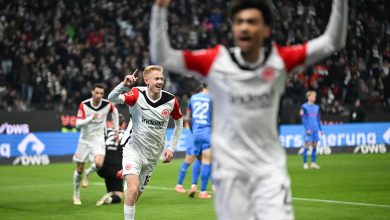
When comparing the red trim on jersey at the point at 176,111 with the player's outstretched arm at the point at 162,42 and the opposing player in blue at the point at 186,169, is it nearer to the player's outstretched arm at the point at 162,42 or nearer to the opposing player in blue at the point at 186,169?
the opposing player in blue at the point at 186,169

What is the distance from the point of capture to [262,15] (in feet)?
18.7

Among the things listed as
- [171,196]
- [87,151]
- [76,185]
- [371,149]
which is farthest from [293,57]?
[371,149]

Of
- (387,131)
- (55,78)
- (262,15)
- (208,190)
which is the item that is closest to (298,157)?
(387,131)

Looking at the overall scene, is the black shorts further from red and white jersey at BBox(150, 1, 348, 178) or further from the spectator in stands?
the spectator in stands

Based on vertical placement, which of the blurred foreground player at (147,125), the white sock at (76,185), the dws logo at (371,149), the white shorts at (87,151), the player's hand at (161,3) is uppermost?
the player's hand at (161,3)

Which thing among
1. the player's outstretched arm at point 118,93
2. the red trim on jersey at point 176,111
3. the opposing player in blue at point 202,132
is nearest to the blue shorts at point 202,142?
the opposing player in blue at point 202,132

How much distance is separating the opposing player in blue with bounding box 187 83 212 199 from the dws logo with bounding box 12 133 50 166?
10.3 metres

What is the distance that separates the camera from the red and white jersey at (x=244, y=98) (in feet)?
18.8

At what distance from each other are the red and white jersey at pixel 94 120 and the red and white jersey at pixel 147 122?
6065mm

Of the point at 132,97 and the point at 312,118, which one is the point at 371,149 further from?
the point at 132,97

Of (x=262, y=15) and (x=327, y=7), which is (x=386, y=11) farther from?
(x=262, y=15)

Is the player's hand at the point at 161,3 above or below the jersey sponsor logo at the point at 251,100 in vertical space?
above

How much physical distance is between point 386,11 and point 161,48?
3484 cm

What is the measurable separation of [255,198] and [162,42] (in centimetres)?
130
